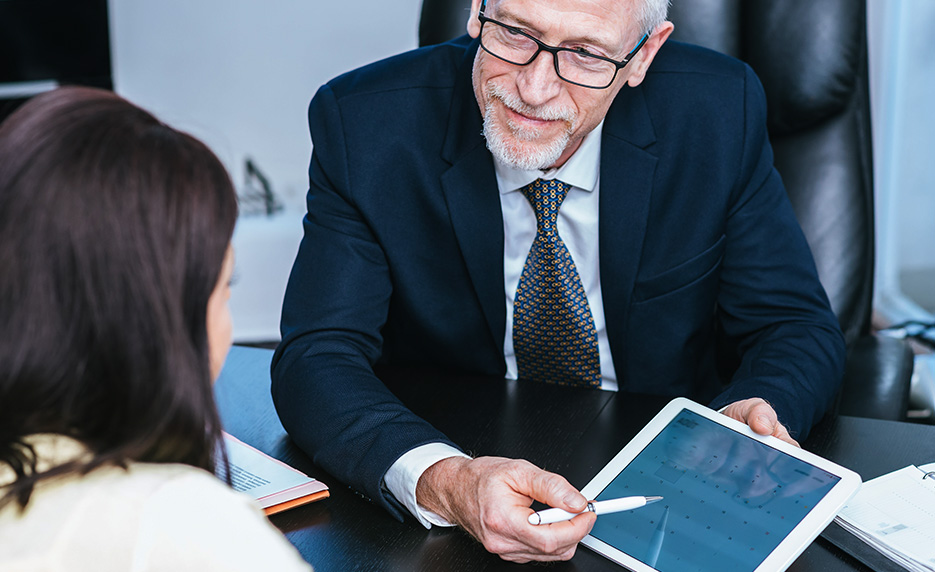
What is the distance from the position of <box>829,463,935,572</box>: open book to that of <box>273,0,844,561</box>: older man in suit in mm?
254

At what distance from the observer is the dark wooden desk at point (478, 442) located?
0.89 m

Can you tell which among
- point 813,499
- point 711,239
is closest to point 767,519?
point 813,499

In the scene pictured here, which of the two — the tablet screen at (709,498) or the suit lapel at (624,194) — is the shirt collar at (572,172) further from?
the tablet screen at (709,498)

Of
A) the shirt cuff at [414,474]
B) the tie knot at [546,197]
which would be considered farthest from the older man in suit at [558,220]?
the shirt cuff at [414,474]

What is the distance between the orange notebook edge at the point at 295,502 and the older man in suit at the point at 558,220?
0.24 metres

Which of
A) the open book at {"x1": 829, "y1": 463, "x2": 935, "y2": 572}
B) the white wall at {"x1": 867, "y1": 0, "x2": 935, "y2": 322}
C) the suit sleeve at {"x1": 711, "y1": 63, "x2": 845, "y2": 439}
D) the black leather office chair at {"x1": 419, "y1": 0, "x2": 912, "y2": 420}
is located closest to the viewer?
the open book at {"x1": 829, "y1": 463, "x2": 935, "y2": 572}

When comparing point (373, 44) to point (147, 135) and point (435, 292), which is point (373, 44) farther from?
point (147, 135)

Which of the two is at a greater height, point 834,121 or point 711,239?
point 834,121

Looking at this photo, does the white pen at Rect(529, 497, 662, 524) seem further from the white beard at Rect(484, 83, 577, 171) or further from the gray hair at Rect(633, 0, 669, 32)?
the gray hair at Rect(633, 0, 669, 32)

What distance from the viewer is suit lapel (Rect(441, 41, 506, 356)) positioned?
1358 mm

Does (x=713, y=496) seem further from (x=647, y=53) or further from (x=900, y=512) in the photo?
(x=647, y=53)

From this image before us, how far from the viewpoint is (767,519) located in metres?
0.88

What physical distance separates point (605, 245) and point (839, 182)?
551mm

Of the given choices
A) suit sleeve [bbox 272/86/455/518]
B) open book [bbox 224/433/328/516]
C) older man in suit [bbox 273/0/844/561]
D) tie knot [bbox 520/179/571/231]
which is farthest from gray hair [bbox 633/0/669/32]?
open book [bbox 224/433/328/516]
